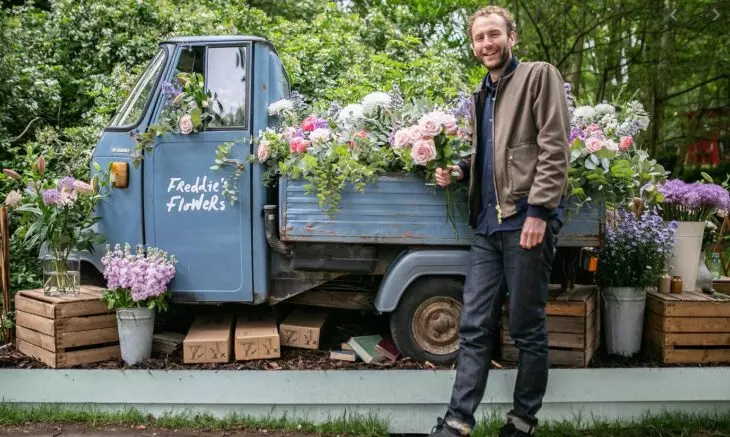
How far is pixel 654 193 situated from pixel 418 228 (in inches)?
60.8

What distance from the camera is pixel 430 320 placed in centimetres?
430

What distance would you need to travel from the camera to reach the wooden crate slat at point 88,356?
4.18m

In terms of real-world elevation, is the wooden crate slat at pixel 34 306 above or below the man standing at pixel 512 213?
below

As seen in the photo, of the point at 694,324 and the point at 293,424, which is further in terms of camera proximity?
the point at 694,324

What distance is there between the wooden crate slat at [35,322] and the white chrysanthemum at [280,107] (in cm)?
199

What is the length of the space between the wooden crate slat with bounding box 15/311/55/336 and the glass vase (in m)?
0.19

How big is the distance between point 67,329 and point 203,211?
3.77 feet

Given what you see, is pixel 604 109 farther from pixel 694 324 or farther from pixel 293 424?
pixel 293 424

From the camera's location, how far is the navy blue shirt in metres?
3.27

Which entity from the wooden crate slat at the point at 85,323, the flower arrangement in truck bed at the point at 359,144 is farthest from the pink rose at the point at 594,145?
the wooden crate slat at the point at 85,323

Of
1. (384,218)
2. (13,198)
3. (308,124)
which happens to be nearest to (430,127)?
(384,218)

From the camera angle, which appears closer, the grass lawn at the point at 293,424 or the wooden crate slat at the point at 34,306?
the grass lawn at the point at 293,424

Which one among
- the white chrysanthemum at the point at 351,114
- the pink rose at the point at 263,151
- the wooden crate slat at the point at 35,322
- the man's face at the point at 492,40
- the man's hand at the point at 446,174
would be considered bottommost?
the wooden crate slat at the point at 35,322

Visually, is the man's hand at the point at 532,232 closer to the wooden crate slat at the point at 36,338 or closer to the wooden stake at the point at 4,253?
the wooden crate slat at the point at 36,338
